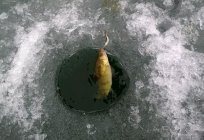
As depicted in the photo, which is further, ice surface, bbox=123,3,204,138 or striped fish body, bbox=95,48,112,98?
ice surface, bbox=123,3,204,138

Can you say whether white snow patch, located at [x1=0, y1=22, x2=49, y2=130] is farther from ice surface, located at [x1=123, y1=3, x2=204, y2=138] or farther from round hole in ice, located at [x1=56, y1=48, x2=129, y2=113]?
ice surface, located at [x1=123, y1=3, x2=204, y2=138]

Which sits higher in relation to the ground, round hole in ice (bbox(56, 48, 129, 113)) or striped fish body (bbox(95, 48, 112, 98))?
striped fish body (bbox(95, 48, 112, 98))

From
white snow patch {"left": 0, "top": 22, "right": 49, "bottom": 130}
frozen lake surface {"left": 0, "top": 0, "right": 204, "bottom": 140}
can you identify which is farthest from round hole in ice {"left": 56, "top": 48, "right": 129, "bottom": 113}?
white snow patch {"left": 0, "top": 22, "right": 49, "bottom": 130}

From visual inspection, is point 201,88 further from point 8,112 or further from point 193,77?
point 8,112

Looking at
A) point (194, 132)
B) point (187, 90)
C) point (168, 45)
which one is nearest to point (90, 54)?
point (168, 45)

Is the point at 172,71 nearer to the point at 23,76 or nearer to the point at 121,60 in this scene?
the point at 121,60

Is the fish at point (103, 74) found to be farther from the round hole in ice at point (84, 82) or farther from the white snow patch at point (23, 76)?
the white snow patch at point (23, 76)
